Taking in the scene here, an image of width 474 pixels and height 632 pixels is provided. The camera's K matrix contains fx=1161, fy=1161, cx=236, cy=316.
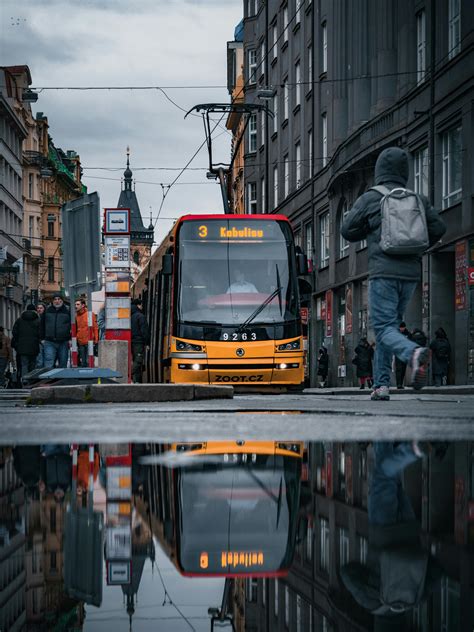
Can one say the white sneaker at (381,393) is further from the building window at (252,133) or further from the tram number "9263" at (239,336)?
the building window at (252,133)

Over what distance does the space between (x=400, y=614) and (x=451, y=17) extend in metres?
27.7

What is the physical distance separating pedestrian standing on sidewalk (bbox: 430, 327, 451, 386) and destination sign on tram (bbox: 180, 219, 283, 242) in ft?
29.0

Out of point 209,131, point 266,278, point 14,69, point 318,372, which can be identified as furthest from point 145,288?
point 14,69

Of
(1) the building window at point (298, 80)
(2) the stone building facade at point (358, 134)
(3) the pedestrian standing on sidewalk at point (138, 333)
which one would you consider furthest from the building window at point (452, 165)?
(1) the building window at point (298, 80)

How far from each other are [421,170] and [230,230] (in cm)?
1211

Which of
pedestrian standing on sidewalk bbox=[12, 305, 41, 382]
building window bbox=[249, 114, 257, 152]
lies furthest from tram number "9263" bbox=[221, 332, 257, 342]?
building window bbox=[249, 114, 257, 152]

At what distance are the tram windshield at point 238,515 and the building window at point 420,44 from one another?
27.7 metres

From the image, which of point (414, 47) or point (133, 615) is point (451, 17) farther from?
point (133, 615)

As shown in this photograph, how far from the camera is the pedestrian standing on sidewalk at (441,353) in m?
27.2

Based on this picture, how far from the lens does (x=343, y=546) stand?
2.51m

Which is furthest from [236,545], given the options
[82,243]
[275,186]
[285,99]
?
[275,186]

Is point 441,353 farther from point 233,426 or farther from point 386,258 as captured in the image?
point 233,426

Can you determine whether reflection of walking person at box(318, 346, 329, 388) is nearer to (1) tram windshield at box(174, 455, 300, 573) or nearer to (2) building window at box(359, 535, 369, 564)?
(1) tram windshield at box(174, 455, 300, 573)

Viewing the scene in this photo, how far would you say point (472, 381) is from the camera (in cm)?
2606
